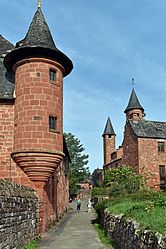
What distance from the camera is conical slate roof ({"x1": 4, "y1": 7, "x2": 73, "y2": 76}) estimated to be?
648 inches

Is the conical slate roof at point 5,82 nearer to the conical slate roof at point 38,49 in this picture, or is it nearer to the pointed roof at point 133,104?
the conical slate roof at point 38,49

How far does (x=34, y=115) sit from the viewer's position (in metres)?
16.1

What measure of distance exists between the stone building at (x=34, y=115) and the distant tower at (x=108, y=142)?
1912 inches

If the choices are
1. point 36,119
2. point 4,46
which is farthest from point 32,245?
point 4,46

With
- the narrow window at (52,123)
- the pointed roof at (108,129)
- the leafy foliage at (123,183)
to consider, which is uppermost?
the pointed roof at (108,129)

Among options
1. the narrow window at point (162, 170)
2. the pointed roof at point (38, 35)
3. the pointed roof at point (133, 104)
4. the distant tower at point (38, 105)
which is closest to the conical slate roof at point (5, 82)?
the distant tower at point (38, 105)

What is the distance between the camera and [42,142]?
51.9ft

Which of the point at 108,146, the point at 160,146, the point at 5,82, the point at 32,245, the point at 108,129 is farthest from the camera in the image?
the point at 108,129

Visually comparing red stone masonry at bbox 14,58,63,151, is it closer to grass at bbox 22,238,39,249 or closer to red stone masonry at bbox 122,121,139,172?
grass at bbox 22,238,39,249

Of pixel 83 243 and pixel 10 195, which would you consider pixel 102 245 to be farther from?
pixel 10 195

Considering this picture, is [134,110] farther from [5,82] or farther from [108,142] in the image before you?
[5,82]

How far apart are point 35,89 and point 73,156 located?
68.5m

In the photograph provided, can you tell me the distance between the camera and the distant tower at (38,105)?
15750 millimetres

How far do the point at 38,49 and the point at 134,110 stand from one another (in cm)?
4437
